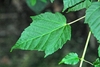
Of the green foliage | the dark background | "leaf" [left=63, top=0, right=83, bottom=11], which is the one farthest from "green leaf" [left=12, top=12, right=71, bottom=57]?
the dark background

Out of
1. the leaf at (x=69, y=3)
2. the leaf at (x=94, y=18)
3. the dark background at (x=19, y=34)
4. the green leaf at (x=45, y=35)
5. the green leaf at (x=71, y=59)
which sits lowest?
the dark background at (x=19, y=34)

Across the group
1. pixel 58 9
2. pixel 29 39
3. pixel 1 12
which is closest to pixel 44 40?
pixel 29 39

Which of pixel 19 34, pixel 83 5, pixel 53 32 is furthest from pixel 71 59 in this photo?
pixel 19 34

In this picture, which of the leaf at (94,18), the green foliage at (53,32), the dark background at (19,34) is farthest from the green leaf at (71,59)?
the dark background at (19,34)

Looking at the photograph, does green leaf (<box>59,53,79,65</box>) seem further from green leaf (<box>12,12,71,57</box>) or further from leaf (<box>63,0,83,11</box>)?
leaf (<box>63,0,83,11</box>)

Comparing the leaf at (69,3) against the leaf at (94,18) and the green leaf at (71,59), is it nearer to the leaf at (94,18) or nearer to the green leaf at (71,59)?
the leaf at (94,18)

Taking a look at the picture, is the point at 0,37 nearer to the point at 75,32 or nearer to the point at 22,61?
the point at 22,61
